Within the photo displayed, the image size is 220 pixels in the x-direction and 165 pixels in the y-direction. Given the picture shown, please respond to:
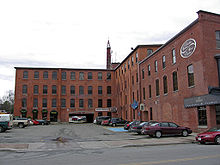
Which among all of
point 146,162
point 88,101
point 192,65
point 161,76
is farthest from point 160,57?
point 88,101

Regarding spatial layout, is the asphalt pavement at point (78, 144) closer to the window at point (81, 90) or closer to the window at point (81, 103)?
the window at point (81, 103)

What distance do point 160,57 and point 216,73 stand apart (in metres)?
10.3

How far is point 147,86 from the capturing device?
1379 inches

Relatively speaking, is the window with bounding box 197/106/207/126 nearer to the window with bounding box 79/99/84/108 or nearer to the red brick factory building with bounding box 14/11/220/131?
the red brick factory building with bounding box 14/11/220/131

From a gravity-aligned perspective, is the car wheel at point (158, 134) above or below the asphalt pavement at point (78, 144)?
above

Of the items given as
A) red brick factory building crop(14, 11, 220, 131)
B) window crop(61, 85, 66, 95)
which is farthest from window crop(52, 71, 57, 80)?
window crop(61, 85, 66, 95)

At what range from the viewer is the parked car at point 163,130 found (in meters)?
19.1

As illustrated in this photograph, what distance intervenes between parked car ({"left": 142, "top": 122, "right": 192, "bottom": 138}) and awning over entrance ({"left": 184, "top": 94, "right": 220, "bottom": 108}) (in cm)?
316

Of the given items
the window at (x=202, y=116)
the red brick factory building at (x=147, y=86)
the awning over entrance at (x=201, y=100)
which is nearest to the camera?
the awning over entrance at (x=201, y=100)

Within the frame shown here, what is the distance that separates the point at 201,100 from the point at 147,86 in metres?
14.2

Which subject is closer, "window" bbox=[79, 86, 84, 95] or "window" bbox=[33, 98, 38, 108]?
"window" bbox=[33, 98, 38, 108]

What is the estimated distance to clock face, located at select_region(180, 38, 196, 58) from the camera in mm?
23062

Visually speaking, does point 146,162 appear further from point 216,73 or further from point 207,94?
point 216,73

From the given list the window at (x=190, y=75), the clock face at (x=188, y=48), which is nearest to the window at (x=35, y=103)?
the clock face at (x=188, y=48)
